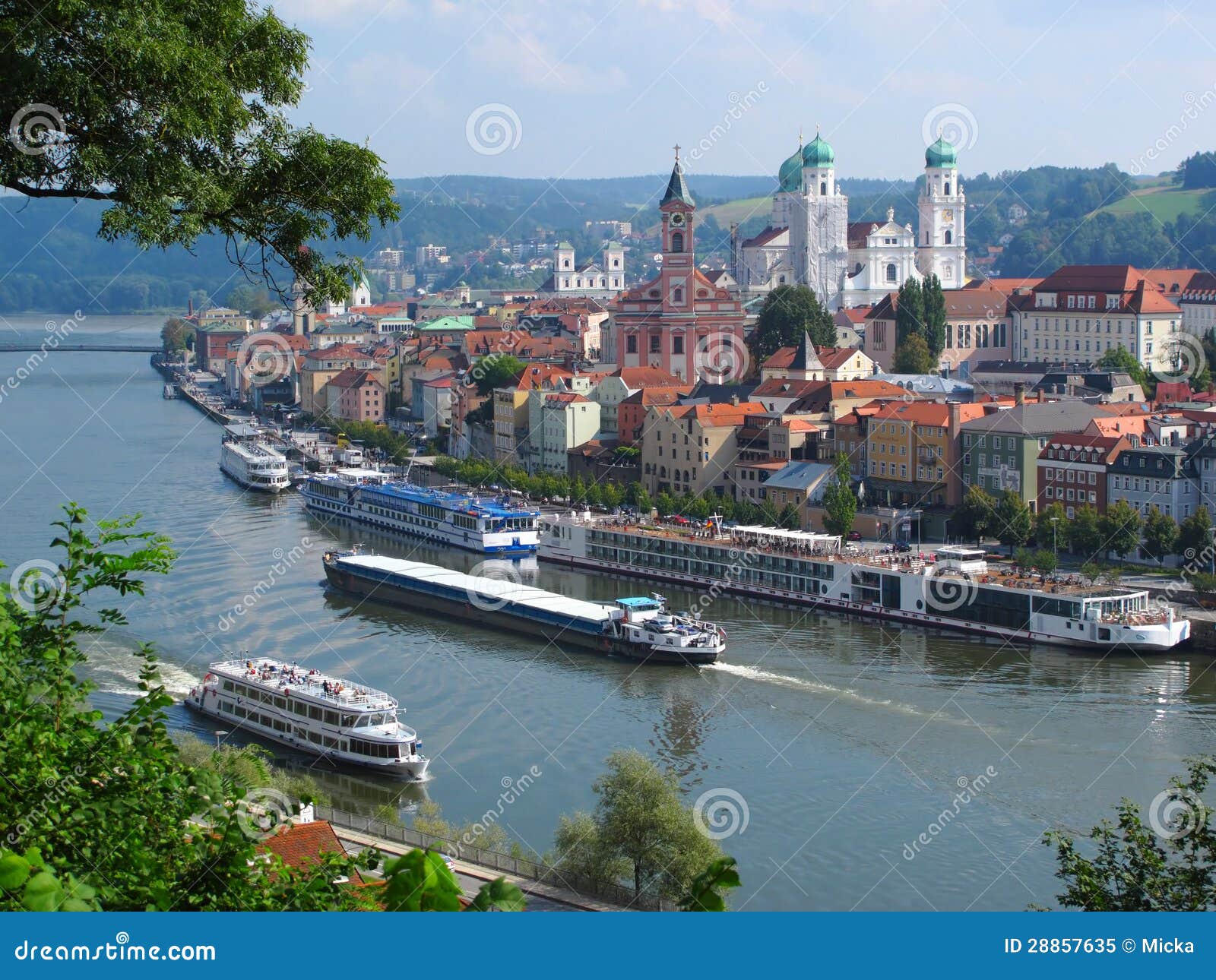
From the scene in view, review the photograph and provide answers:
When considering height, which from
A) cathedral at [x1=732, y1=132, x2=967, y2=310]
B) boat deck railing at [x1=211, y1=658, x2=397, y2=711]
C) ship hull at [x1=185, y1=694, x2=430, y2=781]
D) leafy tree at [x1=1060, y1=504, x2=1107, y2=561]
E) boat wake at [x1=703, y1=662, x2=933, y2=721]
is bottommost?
ship hull at [x1=185, y1=694, x2=430, y2=781]

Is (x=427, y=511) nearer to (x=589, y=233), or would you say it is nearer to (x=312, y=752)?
(x=312, y=752)

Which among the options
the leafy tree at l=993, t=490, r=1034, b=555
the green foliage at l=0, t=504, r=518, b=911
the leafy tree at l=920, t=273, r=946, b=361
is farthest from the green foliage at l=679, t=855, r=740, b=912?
the leafy tree at l=920, t=273, r=946, b=361

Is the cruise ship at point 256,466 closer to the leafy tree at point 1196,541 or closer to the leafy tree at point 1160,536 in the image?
the leafy tree at point 1160,536

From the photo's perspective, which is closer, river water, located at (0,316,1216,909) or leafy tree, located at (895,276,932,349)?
river water, located at (0,316,1216,909)

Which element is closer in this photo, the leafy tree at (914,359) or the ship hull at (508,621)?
the ship hull at (508,621)

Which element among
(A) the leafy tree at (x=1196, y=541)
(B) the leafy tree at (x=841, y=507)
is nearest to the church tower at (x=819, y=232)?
(B) the leafy tree at (x=841, y=507)

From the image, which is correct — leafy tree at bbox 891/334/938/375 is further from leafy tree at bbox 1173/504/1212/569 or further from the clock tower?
leafy tree at bbox 1173/504/1212/569

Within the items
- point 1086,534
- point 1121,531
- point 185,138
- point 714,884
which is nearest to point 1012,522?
point 1086,534
